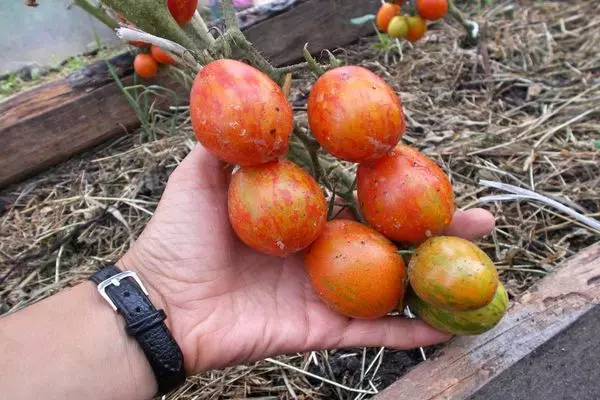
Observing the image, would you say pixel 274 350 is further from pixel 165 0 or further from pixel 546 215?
pixel 546 215

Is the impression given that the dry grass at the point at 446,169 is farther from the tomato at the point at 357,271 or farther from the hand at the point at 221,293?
the tomato at the point at 357,271

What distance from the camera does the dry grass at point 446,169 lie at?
5.30 ft

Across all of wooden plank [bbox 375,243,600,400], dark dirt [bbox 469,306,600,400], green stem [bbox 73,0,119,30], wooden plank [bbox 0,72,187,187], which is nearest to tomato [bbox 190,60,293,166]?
wooden plank [bbox 375,243,600,400]

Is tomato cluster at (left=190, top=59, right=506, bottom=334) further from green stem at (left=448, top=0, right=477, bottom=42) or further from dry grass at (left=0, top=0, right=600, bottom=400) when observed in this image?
green stem at (left=448, top=0, right=477, bottom=42)

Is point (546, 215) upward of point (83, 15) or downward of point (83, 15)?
downward

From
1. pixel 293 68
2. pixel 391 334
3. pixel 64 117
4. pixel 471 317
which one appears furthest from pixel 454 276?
pixel 64 117

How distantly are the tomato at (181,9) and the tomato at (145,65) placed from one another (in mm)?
1221

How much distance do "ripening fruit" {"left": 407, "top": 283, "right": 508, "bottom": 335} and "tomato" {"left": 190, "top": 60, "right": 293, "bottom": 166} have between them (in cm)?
52

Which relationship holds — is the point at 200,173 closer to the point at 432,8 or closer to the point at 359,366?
the point at 359,366

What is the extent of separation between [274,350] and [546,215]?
1123 mm

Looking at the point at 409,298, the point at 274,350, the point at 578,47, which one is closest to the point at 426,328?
the point at 409,298

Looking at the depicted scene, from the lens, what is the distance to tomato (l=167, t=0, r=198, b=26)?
4.10 feet

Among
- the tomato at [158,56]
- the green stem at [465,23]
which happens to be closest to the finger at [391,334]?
the tomato at [158,56]

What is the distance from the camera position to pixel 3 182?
2.43m
